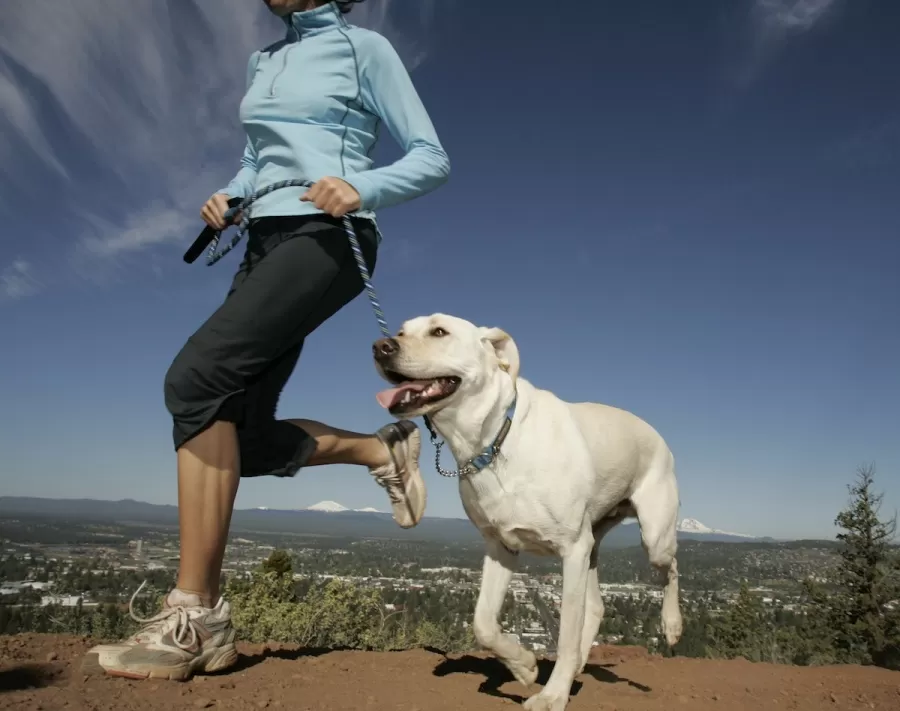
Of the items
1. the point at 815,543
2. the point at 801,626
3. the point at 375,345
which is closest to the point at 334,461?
the point at 375,345

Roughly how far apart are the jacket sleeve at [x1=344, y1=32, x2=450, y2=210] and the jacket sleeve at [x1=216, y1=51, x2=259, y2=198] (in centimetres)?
70

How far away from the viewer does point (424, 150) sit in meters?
3.07

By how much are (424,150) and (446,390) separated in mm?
1138

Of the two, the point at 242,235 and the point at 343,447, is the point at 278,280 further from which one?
the point at 343,447

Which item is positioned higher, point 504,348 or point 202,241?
point 202,241

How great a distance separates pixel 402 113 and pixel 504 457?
1.68m

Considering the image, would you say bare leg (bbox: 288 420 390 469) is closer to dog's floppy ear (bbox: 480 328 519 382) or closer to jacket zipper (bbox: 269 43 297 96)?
dog's floppy ear (bbox: 480 328 519 382)

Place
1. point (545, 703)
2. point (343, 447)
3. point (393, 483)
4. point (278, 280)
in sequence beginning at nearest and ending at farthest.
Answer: point (278, 280)
point (545, 703)
point (343, 447)
point (393, 483)

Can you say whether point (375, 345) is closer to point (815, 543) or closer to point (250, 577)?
point (250, 577)

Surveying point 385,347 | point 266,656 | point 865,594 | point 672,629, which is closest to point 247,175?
point 385,347

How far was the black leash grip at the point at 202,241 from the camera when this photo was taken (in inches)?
130

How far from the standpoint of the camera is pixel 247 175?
3508mm

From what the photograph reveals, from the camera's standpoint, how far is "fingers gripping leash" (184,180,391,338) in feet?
9.34

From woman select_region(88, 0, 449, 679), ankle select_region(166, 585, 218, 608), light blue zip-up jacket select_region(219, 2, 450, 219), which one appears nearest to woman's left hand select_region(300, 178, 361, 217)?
woman select_region(88, 0, 449, 679)
